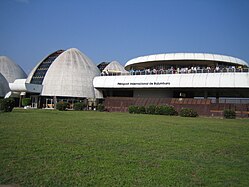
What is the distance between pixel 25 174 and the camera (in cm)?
575

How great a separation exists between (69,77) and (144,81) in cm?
1416

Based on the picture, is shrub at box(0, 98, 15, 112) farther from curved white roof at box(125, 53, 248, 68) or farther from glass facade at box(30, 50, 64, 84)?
glass facade at box(30, 50, 64, 84)

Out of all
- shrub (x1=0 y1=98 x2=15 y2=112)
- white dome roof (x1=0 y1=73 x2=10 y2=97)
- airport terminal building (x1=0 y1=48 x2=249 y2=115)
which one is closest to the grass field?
shrub (x1=0 y1=98 x2=15 y2=112)

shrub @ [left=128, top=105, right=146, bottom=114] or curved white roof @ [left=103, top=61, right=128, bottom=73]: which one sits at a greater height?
curved white roof @ [left=103, top=61, right=128, bottom=73]

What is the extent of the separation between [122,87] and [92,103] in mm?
6155

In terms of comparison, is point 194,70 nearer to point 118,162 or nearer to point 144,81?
point 144,81

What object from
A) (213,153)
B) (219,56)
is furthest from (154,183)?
(219,56)

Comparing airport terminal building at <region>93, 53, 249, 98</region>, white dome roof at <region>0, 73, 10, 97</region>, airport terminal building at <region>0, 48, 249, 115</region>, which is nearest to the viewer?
airport terminal building at <region>93, 53, 249, 98</region>

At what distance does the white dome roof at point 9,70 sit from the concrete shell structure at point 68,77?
17867 mm

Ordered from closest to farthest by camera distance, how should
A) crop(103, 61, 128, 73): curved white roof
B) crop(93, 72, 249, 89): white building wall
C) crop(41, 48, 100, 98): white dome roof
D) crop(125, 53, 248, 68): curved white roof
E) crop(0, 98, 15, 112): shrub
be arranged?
crop(0, 98, 15, 112): shrub
crop(93, 72, 249, 89): white building wall
crop(125, 53, 248, 68): curved white roof
crop(41, 48, 100, 98): white dome roof
crop(103, 61, 128, 73): curved white roof

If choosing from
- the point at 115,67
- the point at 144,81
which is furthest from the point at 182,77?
the point at 115,67

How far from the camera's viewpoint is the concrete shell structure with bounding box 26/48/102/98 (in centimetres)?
4734

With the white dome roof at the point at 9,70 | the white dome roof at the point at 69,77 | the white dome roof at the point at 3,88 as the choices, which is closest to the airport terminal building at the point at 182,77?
the white dome roof at the point at 69,77

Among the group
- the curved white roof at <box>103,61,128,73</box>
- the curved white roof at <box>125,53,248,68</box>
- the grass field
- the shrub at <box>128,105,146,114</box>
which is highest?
the curved white roof at <box>103,61,128,73</box>
